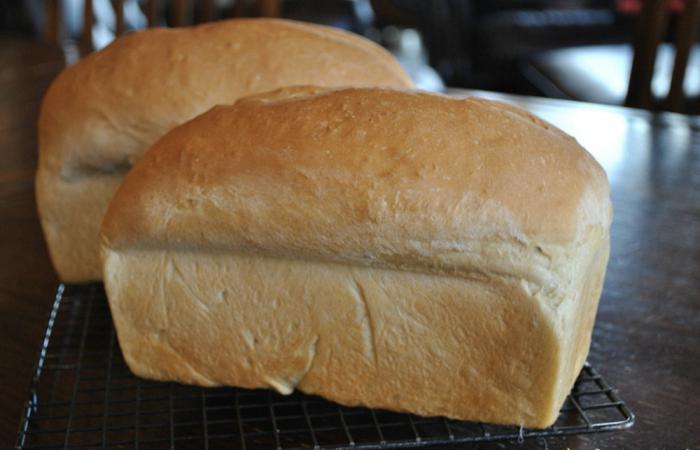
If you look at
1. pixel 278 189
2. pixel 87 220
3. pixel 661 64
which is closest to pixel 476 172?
pixel 278 189

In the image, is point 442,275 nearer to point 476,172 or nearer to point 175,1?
point 476,172

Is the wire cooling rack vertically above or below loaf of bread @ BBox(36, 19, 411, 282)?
below

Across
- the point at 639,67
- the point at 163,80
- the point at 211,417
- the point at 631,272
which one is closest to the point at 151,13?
the point at 639,67

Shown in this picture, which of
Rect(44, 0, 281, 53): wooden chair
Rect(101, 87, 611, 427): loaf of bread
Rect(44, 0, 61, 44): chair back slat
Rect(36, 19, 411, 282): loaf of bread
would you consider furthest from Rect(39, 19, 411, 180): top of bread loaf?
Rect(44, 0, 61, 44): chair back slat

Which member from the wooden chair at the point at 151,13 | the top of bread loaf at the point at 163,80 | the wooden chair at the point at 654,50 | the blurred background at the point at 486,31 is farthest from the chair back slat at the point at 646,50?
the top of bread loaf at the point at 163,80

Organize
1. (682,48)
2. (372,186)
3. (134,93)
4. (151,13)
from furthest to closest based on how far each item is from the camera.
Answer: (151,13), (682,48), (134,93), (372,186)

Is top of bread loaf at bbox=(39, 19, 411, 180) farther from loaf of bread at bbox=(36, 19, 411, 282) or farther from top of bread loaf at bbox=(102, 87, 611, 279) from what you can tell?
top of bread loaf at bbox=(102, 87, 611, 279)

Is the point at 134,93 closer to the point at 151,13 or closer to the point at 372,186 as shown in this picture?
the point at 372,186
